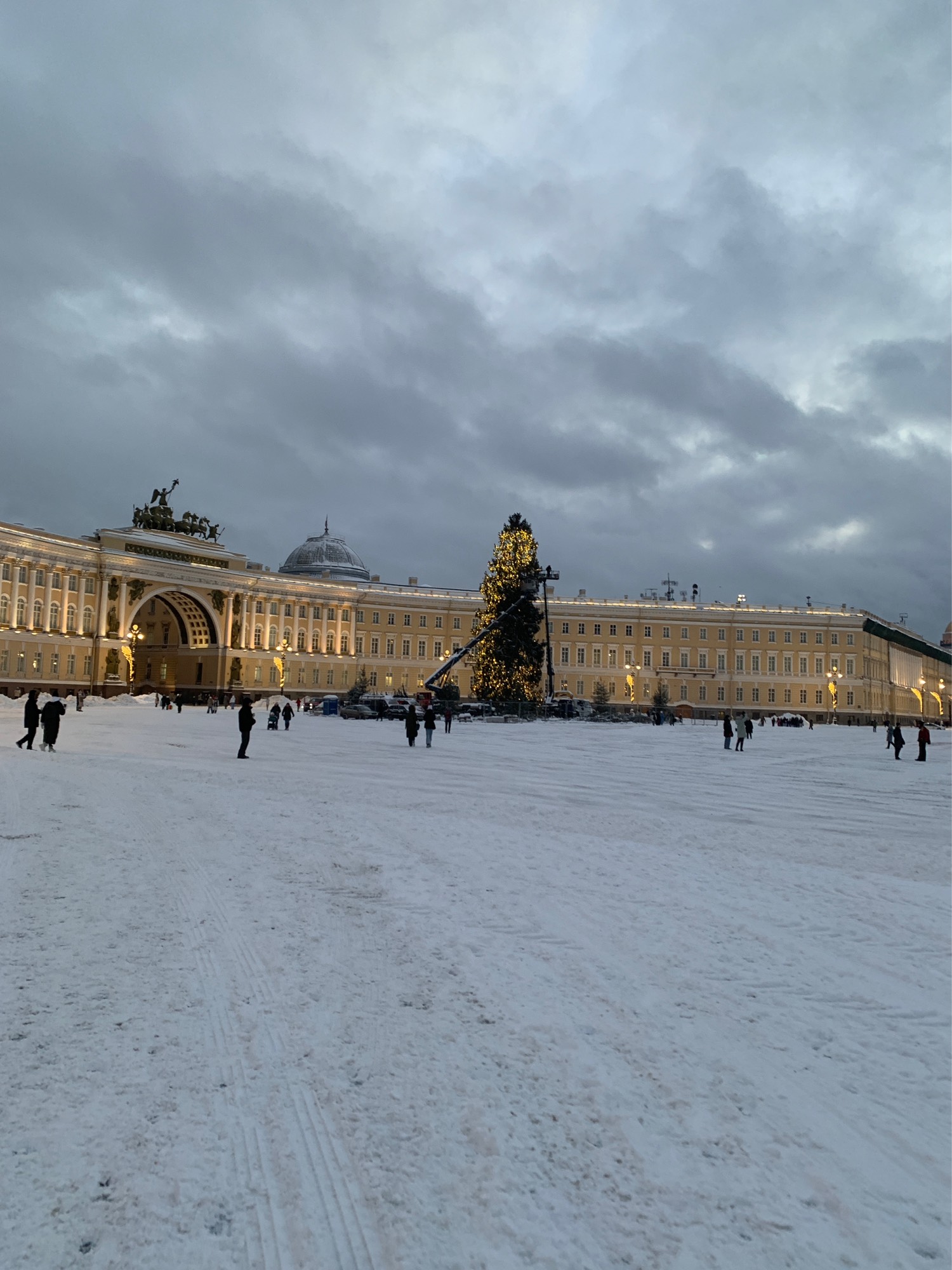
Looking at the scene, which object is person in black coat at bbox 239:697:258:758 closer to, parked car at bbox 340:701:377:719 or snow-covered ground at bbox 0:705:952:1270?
snow-covered ground at bbox 0:705:952:1270

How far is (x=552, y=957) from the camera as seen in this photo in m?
6.57

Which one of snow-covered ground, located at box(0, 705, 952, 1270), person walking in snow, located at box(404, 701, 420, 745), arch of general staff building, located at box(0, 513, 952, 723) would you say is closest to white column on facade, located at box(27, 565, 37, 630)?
arch of general staff building, located at box(0, 513, 952, 723)

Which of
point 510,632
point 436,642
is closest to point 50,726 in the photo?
point 510,632

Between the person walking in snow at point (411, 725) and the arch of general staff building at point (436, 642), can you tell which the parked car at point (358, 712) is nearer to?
the person walking in snow at point (411, 725)

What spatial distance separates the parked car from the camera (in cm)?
5472

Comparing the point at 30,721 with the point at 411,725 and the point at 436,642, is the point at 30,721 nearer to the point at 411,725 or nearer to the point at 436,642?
the point at 411,725

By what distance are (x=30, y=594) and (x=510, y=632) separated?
43564 mm

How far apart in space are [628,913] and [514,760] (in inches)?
688

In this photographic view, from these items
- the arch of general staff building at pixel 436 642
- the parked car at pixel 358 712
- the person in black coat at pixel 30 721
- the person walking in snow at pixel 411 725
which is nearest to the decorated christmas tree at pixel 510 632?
the parked car at pixel 358 712

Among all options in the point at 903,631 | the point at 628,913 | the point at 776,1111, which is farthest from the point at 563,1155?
the point at 903,631

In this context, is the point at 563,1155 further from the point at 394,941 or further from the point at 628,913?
the point at 628,913

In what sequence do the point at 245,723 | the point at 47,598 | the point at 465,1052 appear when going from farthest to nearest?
the point at 47,598 < the point at 245,723 < the point at 465,1052

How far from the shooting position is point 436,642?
97.4 meters

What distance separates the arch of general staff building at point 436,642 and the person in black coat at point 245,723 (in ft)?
210
